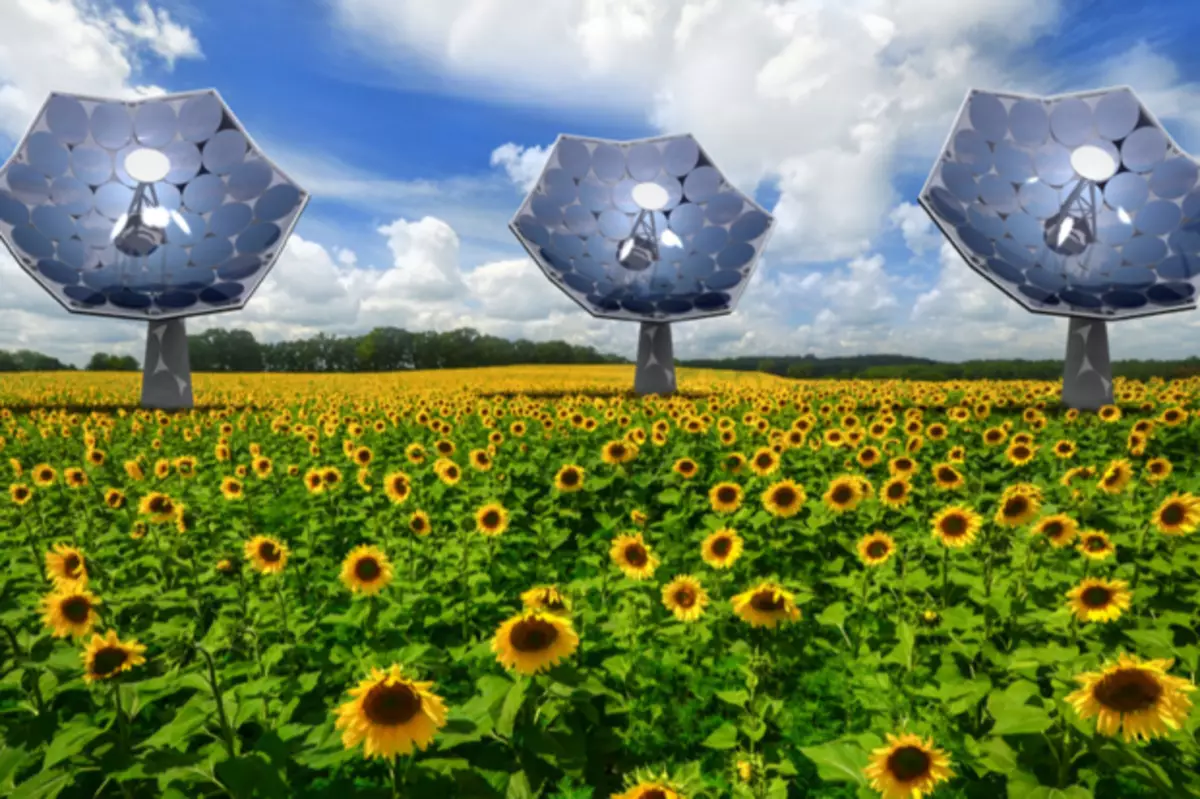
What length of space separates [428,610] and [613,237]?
67.9 ft

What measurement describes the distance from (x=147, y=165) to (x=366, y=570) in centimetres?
2437

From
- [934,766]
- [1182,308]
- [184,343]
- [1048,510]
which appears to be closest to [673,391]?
[1182,308]

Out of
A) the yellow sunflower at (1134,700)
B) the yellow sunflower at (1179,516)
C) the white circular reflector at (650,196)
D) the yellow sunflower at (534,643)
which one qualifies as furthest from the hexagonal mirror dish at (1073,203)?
the yellow sunflower at (534,643)

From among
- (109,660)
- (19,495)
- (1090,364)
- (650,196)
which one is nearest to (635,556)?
(109,660)

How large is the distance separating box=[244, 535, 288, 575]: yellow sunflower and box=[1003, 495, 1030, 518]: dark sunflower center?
5.44 meters

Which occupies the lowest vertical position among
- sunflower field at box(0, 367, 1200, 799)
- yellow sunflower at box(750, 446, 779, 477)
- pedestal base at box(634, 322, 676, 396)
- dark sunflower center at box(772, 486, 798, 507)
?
sunflower field at box(0, 367, 1200, 799)

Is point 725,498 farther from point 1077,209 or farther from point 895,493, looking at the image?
point 1077,209

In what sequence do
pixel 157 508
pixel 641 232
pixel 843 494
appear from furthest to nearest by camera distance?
pixel 641 232
pixel 843 494
pixel 157 508

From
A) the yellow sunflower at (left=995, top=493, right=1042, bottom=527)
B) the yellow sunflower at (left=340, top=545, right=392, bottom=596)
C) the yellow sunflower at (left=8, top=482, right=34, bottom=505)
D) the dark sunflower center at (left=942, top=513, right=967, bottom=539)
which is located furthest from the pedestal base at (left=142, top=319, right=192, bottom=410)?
the yellow sunflower at (left=995, top=493, right=1042, bottom=527)

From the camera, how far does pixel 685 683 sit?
15.0ft

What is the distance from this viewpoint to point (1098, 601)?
3.96 metres

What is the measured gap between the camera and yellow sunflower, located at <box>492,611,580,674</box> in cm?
300

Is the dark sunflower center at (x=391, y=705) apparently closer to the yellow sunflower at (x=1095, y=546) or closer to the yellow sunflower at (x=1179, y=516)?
the yellow sunflower at (x=1095, y=546)

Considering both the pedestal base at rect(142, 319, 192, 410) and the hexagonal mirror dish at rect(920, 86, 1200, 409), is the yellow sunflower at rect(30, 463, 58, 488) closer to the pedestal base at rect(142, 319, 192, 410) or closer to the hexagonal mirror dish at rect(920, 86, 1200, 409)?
the pedestal base at rect(142, 319, 192, 410)
